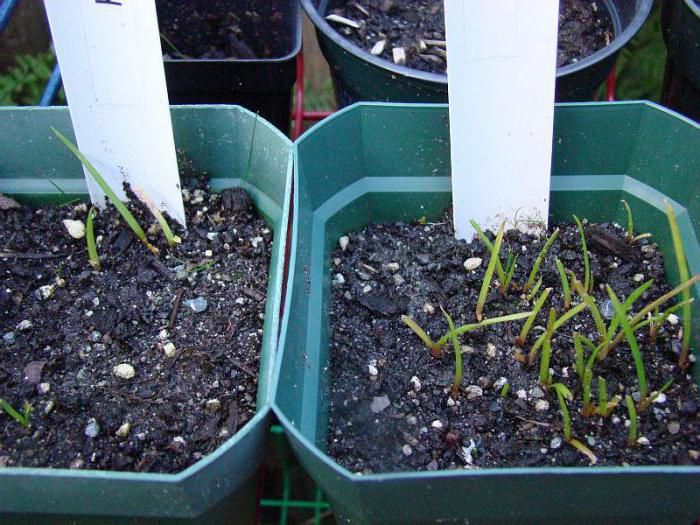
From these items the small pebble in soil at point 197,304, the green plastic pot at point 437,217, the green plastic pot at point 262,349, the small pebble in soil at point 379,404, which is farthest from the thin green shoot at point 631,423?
the small pebble in soil at point 197,304

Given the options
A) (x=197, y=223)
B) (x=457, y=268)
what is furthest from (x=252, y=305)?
(x=457, y=268)

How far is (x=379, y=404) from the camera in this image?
791 millimetres

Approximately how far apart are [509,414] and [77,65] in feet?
1.98

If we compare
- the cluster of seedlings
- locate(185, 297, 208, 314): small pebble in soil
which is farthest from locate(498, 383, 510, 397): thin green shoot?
locate(185, 297, 208, 314): small pebble in soil

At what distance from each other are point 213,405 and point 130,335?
150 millimetres

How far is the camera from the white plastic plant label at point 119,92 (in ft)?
2.57

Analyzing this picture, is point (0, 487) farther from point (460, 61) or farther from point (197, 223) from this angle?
point (460, 61)

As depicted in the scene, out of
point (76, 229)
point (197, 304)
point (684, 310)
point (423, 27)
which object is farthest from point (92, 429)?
point (423, 27)

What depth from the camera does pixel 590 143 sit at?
928mm

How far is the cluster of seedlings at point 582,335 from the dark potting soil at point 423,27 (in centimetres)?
32

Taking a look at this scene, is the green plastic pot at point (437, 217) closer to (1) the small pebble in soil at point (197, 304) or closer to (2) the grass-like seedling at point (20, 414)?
(1) the small pebble in soil at point (197, 304)

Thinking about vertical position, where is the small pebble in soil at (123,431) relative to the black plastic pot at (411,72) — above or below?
below

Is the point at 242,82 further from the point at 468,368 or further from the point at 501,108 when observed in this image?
the point at 468,368

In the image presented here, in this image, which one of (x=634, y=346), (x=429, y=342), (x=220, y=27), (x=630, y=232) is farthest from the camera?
(x=220, y=27)
